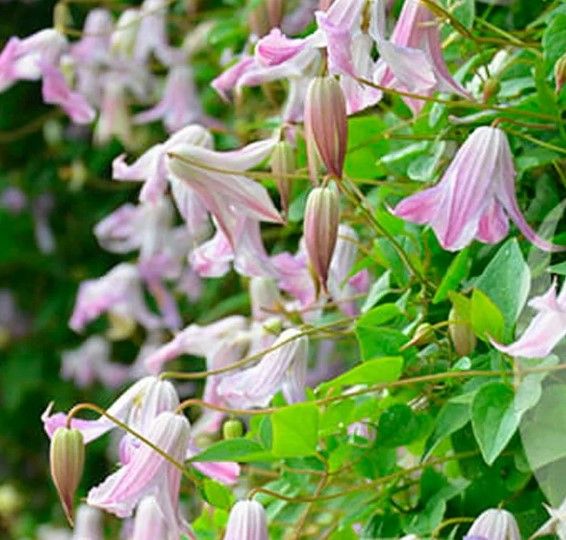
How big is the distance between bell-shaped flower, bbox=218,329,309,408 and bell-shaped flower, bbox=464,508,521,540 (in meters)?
0.17

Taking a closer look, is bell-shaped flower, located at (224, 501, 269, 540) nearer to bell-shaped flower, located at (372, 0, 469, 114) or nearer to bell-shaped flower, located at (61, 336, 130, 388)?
bell-shaped flower, located at (372, 0, 469, 114)

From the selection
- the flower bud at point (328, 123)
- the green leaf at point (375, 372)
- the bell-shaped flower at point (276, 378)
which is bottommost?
the bell-shaped flower at point (276, 378)

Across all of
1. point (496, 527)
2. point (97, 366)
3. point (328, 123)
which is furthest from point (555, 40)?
point (97, 366)

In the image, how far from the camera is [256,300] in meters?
1.11

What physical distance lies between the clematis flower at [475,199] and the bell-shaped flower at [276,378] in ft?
0.40

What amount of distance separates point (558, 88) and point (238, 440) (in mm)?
235

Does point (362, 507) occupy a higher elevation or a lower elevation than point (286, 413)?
lower

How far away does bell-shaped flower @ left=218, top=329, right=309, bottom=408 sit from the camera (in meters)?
0.82

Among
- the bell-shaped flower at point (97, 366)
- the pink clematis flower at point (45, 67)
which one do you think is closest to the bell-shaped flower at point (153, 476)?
the pink clematis flower at point (45, 67)

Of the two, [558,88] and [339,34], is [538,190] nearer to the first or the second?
[558,88]

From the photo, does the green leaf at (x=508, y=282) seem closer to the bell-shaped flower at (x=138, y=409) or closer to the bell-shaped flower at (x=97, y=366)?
the bell-shaped flower at (x=138, y=409)

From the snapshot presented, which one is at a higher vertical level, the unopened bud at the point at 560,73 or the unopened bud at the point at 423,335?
the unopened bud at the point at 560,73

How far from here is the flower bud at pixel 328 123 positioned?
2.29 feet

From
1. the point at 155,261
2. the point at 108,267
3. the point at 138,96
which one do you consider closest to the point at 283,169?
the point at 155,261
